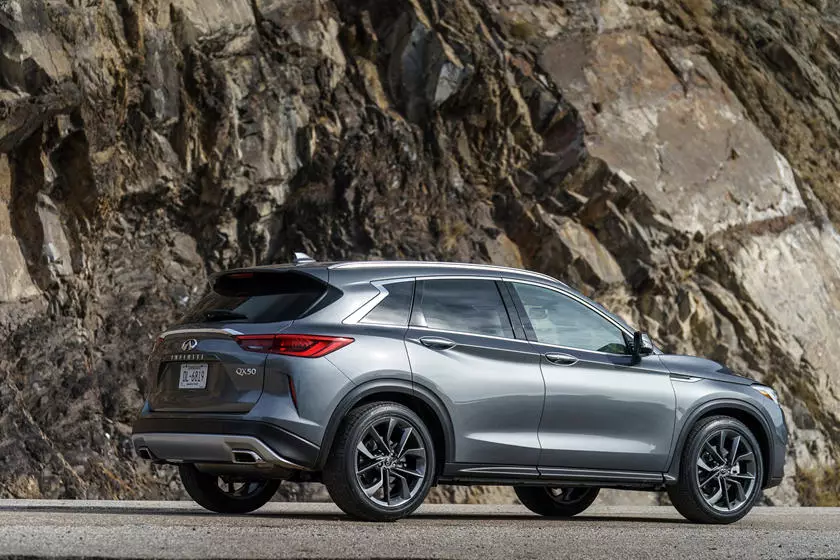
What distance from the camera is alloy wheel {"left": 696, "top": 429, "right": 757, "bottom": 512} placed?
9750mm

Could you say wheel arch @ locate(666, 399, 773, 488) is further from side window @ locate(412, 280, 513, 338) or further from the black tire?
side window @ locate(412, 280, 513, 338)

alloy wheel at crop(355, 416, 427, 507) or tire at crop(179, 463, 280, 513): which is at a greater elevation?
alloy wheel at crop(355, 416, 427, 507)

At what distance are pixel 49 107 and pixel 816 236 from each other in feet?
46.0

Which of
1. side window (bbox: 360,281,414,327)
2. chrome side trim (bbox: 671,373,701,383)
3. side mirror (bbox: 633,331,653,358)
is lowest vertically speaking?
chrome side trim (bbox: 671,373,701,383)

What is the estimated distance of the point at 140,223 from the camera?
19969 millimetres

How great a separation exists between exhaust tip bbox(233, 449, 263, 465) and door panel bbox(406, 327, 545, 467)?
1.12 m

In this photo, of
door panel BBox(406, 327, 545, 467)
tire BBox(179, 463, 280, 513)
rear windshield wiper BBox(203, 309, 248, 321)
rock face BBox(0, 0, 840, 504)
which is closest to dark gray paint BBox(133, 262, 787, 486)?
door panel BBox(406, 327, 545, 467)

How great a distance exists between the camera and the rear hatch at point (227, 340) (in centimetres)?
810

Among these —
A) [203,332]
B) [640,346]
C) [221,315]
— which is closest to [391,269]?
[221,315]

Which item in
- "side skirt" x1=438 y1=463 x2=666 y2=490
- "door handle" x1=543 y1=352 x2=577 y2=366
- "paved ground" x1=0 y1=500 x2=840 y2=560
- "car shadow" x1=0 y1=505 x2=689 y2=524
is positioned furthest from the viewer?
"door handle" x1=543 y1=352 x2=577 y2=366

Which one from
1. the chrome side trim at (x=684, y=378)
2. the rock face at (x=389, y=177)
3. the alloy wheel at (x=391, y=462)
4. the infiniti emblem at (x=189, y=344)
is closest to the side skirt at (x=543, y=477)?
the alloy wheel at (x=391, y=462)

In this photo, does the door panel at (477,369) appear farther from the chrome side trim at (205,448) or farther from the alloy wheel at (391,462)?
the chrome side trim at (205,448)

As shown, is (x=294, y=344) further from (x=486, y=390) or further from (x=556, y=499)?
(x=556, y=499)

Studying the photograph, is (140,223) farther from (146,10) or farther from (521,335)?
(521,335)
